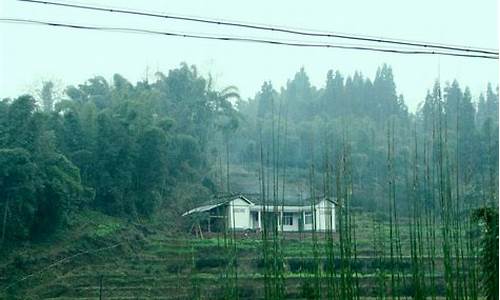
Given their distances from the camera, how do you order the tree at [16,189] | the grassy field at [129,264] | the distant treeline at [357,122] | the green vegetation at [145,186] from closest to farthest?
the grassy field at [129,264], the green vegetation at [145,186], the tree at [16,189], the distant treeline at [357,122]

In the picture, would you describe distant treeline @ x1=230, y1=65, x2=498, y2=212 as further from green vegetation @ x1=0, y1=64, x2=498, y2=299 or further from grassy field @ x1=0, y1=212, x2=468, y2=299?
grassy field @ x1=0, y1=212, x2=468, y2=299

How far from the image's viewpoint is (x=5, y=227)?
12.4m

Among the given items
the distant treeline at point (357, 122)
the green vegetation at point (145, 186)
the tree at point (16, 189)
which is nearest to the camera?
the green vegetation at point (145, 186)

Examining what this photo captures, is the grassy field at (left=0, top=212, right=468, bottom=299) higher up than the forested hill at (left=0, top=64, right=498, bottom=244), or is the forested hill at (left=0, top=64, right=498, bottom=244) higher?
the forested hill at (left=0, top=64, right=498, bottom=244)

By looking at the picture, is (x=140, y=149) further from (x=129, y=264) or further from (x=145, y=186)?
(x=129, y=264)

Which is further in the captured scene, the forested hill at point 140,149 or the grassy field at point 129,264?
the forested hill at point 140,149

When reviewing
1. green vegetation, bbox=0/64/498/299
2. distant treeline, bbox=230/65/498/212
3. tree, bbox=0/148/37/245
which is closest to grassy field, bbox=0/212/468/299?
green vegetation, bbox=0/64/498/299

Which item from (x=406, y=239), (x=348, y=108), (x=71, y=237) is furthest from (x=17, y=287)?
(x=348, y=108)

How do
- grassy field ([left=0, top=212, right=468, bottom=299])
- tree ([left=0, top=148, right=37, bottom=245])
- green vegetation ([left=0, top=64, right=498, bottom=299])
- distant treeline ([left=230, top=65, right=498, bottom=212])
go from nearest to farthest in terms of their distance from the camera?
grassy field ([left=0, top=212, right=468, bottom=299]) → green vegetation ([left=0, top=64, right=498, bottom=299]) → tree ([left=0, top=148, right=37, bottom=245]) → distant treeline ([left=230, top=65, right=498, bottom=212])

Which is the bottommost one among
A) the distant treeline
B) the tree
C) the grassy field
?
the grassy field

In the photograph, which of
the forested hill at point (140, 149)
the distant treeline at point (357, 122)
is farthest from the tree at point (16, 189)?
the distant treeline at point (357, 122)

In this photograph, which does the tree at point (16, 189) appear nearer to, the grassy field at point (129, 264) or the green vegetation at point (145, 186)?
the green vegetation at point (145, 186)

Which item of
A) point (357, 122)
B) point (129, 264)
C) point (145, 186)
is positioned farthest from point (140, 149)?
point (357, 122)

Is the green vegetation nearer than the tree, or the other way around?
the green vegetation
